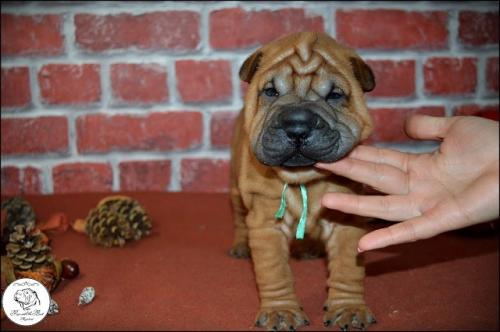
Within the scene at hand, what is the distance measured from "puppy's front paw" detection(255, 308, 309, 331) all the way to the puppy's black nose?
32cm

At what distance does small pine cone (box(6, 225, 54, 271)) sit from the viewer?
0.85 metres

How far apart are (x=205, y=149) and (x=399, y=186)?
3.43 feet

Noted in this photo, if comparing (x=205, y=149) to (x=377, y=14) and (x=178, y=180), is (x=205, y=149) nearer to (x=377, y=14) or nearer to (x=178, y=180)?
(x=178, y=180)

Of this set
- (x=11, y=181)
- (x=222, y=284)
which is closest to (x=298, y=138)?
(x=222, y=284)

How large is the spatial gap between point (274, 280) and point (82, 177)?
1.02 metres

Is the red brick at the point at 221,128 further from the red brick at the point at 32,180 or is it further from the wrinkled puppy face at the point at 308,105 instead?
the wrinkled puppy face at the point at 308,105

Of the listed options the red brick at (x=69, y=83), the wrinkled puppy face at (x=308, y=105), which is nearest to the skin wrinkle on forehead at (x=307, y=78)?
the wrinkled puppy face at (x=308, y=105)

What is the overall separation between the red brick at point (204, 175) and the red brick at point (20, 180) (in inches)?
18.8

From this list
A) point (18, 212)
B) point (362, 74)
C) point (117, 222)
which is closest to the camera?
point (362, 74)

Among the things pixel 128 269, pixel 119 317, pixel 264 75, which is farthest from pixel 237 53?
pixel 119 317

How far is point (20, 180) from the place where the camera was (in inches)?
75.4

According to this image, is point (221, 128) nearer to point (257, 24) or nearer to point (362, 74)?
point (257, 24)

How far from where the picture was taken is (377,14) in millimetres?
1866

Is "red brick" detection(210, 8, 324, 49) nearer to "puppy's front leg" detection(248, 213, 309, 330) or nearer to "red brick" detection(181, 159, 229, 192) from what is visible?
"red brick" detection(181, 159, 229, 192)
